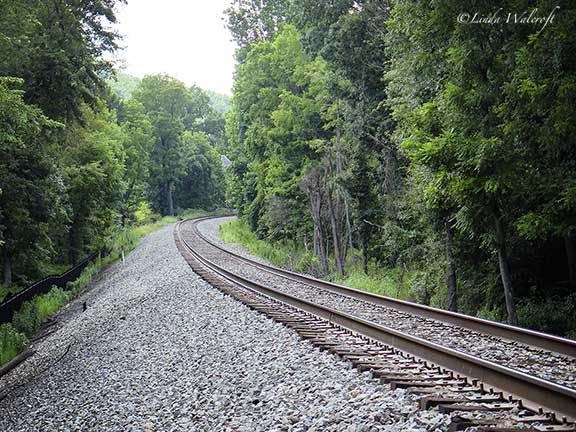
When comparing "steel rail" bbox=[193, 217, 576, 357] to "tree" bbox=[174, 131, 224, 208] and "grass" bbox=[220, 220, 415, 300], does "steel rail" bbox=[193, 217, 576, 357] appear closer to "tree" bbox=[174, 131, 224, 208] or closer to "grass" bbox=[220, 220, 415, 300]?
"grass" bbox=[220, 220, 415, 300]

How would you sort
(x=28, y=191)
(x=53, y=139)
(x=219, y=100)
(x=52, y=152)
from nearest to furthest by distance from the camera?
(x=28, y=191) < (x=53, y=139) < (x=52, y=152) < (x=219, y=100)

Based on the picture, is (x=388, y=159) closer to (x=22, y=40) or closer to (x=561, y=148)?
(x=561, y=148)

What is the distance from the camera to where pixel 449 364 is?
5.89 m

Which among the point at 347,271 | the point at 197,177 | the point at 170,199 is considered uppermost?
the point at 197,177

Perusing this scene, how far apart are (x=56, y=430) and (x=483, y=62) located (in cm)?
946

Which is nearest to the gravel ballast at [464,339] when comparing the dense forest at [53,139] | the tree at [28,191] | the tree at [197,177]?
the dense forest at [53,139]

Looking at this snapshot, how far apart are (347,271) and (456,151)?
12.9 metres

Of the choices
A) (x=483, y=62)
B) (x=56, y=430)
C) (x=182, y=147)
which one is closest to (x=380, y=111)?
(x=483, y=62)

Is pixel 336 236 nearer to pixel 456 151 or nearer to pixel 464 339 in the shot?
pixel 456 151

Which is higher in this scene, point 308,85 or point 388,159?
point 308,85

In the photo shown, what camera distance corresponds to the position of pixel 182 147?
226ft

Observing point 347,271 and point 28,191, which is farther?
point 347,271

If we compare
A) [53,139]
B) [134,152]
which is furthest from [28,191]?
[134,152]

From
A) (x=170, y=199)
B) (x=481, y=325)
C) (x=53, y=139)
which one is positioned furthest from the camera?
(x=170, y=199)
